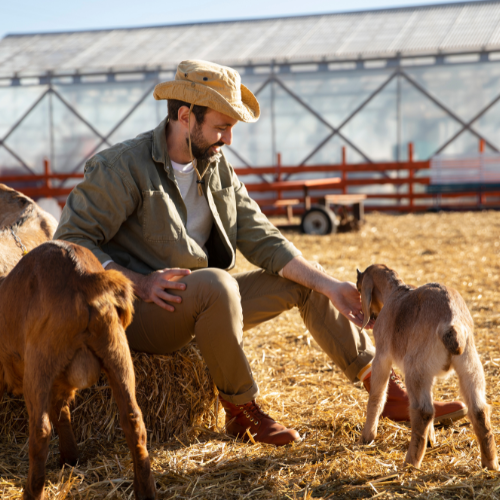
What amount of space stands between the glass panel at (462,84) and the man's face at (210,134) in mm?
13765

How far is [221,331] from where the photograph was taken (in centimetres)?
272

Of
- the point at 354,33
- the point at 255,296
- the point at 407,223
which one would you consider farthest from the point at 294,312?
the point at 354,33

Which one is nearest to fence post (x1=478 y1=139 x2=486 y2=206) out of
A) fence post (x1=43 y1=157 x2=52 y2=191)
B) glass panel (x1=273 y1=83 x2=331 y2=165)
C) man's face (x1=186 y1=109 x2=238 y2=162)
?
glass panel (x1=273 y1=83 x2=331 y2=165)

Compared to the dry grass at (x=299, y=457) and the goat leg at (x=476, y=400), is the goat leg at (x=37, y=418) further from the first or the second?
the goat leg at (x=476, y=400)

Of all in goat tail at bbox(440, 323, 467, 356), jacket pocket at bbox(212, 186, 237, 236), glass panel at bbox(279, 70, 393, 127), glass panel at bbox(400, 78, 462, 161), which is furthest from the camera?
glass panel at bbox(279, 70, 393, 127)

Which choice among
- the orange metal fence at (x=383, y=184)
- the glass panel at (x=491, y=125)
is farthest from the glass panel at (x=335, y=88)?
the glass panel at (x=491, y=125)

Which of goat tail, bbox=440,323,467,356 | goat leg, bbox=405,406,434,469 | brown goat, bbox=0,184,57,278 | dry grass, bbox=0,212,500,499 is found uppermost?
brown goat, bbox=0,184,57,278

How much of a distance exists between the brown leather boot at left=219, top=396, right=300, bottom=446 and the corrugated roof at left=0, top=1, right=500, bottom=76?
14.3 m

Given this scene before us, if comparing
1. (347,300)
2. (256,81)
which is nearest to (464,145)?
(256,81)

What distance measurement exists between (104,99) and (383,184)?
7817 mm

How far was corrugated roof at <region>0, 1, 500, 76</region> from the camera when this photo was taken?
16.0 m

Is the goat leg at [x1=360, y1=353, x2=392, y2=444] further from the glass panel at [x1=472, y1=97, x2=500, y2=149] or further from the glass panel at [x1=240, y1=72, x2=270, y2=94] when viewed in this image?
the glass panel at [x1=240, y1=72, x2=270, y2=94]

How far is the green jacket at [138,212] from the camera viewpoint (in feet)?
9.39

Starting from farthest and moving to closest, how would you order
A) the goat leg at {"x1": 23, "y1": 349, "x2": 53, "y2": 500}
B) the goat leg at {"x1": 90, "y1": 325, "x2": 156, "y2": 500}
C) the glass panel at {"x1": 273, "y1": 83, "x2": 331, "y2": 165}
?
the glass panel at {"x1": 273, "y1": 83, "x2": 331, "y2": 165} → the goat leg at {"x1": 90, "y1": 325, "x2": 156, "y2": 500} → the goat leg at {"x1": 23, "y1": 349, "x2": 53, "y2": 500}
